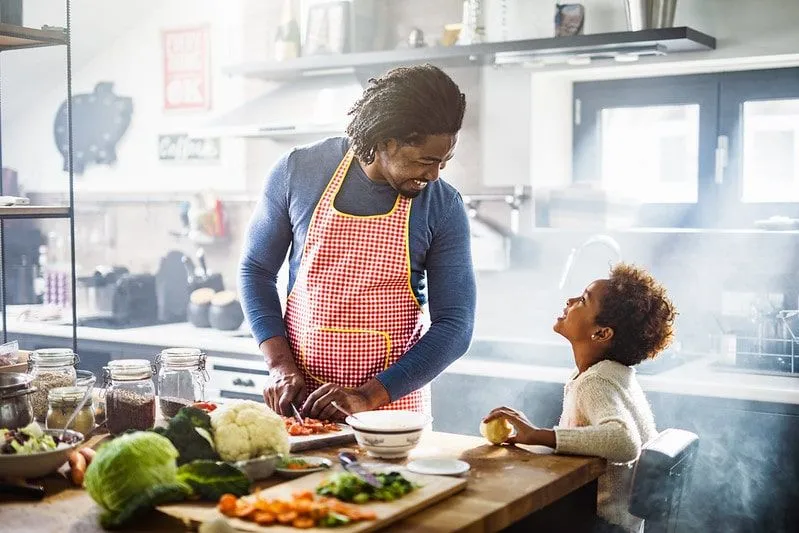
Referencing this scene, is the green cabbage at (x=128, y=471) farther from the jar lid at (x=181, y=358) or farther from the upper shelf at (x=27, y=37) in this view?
the upper shelf at (x=27, y=37)

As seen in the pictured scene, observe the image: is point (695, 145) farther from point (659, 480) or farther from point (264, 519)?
point (264, 519)

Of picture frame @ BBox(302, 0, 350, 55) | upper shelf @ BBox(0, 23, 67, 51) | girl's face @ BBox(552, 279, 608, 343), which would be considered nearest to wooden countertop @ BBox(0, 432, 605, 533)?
girl's face @ BBox(552, 279, 608, 343)

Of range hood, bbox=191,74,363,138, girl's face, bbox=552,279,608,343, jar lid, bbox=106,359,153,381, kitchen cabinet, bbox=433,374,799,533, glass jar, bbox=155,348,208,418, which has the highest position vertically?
range hood, bbox=191,74,363,138

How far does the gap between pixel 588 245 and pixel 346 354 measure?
193 centimetres

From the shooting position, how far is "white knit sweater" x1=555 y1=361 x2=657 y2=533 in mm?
2066

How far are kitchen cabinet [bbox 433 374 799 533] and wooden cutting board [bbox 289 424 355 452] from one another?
5.32 feet

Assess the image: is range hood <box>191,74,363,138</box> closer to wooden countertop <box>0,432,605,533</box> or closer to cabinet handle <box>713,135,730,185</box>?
cabinet handle <box>713,135,730,185</box>

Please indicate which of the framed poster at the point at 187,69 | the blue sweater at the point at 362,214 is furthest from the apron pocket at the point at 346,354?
the framed poster at the point at 187,69

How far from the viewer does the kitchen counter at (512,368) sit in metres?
3.35

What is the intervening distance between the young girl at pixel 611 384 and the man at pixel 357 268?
0.30 m

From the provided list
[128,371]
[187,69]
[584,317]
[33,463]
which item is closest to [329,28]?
[187,69]

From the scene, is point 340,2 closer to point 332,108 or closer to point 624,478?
point 332,108

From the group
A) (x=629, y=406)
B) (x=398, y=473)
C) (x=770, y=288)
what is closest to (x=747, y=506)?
(x=770, y=288)

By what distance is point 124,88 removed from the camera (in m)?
5.64
